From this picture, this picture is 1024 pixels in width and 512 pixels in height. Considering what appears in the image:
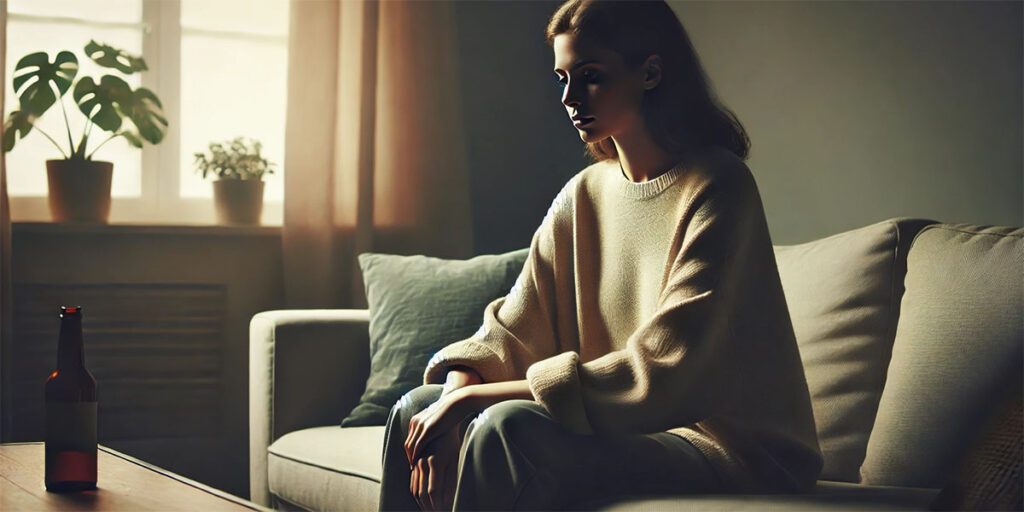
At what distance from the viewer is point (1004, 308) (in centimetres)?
146

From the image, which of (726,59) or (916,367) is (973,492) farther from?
(726,59)

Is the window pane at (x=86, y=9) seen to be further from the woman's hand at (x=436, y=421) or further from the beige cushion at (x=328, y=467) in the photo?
the woman's hand at (x=436, y=421)

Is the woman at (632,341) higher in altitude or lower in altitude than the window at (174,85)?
lower

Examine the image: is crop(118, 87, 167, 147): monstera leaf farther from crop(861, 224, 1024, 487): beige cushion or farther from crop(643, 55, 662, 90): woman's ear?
crop(861, 224, 1024, 487): beige cushion

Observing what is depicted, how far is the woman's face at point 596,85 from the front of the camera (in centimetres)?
143

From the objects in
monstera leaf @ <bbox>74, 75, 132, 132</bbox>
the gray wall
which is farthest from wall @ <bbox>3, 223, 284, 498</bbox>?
the gray wall

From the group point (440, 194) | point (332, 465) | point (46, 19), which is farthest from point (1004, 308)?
point (46, 19)

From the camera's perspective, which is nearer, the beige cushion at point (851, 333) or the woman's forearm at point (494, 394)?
the woman's forearm at point (494, 394)

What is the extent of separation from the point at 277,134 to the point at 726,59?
1.49 meters

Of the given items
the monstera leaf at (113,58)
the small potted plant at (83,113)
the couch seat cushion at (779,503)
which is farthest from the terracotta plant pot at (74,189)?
the couch seat cushion at (779,503)

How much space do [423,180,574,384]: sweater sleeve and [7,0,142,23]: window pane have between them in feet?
6.86

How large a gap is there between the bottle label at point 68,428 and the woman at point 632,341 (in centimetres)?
41

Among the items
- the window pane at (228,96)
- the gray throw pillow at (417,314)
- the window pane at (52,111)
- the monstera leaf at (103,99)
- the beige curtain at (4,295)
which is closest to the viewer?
the gray throw pillow at (417,314)

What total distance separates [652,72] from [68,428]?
0.96 m
